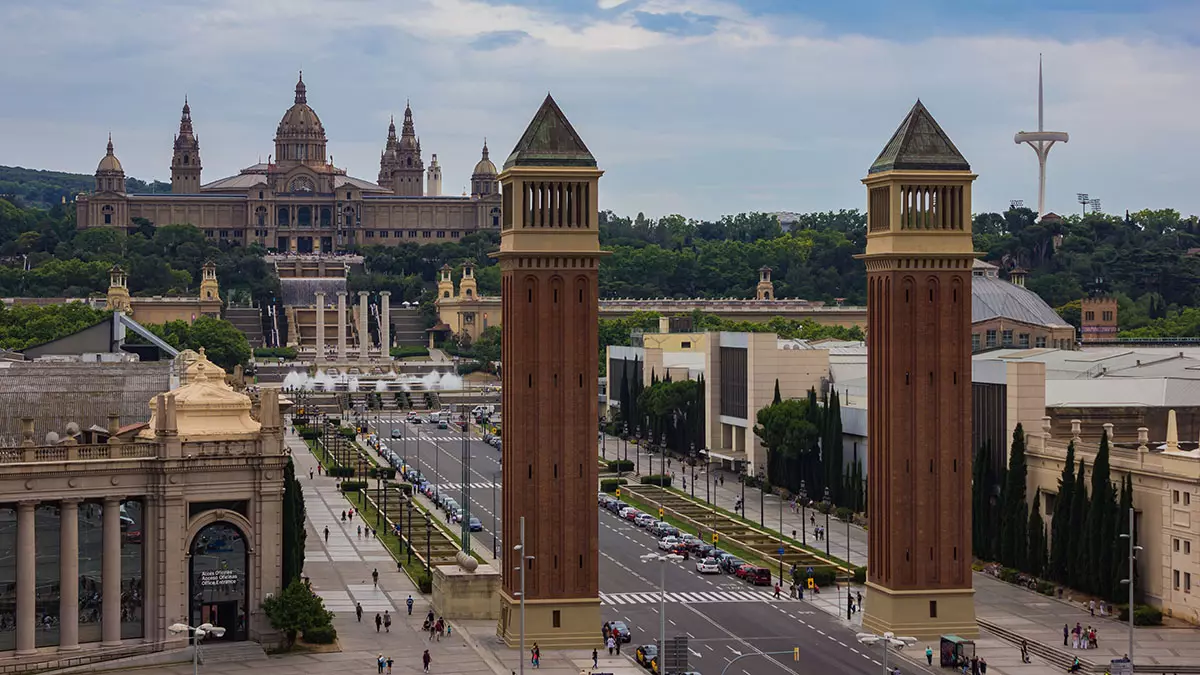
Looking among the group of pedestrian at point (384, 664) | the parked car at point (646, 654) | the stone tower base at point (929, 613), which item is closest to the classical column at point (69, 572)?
the group of pedestrian at point (384, 664)

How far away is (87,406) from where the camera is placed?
3693 inches

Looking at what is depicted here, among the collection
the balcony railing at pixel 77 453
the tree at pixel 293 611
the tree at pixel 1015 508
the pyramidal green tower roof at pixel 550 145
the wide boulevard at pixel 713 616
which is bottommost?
the wide boulevard at pixel 713 616

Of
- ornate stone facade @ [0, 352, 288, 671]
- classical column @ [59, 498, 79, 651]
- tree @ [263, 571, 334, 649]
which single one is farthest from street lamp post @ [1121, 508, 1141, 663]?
classical column @ [59, 498, 79, 651]

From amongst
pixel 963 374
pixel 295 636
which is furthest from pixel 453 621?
pixel 963 374

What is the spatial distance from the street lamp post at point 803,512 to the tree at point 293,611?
127ft

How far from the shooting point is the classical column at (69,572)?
75250 mm

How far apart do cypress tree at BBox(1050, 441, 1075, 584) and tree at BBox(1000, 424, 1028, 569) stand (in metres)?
3.18


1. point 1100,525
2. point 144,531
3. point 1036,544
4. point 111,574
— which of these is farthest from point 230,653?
point 1036,544

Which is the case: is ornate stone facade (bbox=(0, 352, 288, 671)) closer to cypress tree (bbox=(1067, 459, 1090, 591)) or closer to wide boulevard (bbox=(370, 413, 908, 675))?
wide boulevard (bbox=(370, 413, 908, 675))

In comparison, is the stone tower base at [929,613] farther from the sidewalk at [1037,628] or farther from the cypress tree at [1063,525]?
the cypress tree at [1063,525]

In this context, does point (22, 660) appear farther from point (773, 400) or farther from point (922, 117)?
point (773, 400)

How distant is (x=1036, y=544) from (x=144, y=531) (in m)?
44.0

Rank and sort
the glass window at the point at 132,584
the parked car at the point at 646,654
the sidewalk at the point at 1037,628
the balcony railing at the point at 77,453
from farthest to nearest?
the sidewalk at the point at 1037,628 < the parked car at the point at 646,654 < the glass window at the point at 132,584 < the balcony railing at the point at 77,453

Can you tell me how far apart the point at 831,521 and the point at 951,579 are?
119ft
